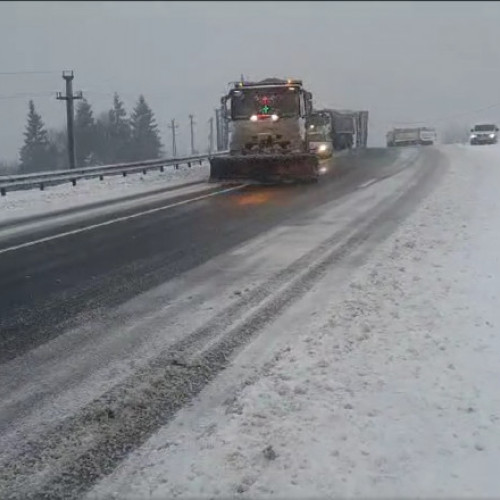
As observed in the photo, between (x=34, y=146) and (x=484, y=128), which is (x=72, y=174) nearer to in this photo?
(x=484, y=128)

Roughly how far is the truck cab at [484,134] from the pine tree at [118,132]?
2181 inches

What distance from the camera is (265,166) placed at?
18.9 meters

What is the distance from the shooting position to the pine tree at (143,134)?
90.8m

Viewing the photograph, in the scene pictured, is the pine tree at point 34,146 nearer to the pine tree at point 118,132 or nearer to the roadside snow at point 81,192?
the pine tree at point 118,132

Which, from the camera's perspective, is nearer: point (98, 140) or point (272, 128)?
point (272, 128)

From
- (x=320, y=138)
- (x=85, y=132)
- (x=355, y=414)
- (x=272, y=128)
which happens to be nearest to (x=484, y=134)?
(x=320, y=138)

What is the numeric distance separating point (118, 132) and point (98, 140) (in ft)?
14.8

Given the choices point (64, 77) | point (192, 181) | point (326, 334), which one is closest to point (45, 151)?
point (64, 77)

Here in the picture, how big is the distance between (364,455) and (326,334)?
1.97m

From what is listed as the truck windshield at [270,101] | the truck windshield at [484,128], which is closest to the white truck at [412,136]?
the truck windshield at [484,128]

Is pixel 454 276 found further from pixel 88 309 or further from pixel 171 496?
pixel 171 496

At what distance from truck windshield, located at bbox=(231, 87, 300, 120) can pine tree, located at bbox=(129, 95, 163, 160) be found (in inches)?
2826

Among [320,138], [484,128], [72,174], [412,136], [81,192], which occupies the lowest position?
[81,192]

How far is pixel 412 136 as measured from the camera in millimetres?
54562
